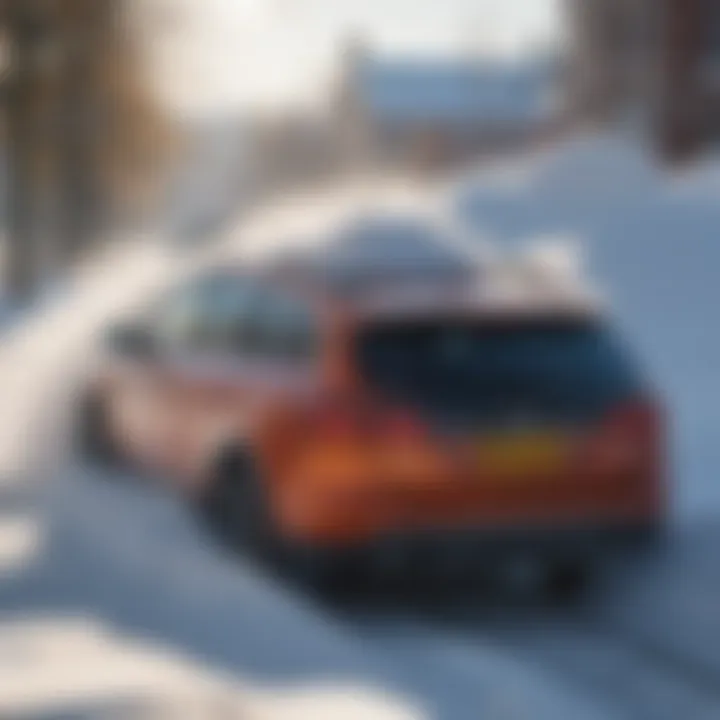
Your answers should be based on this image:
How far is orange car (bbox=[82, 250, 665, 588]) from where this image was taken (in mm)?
8023

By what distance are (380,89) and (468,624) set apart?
3974cm

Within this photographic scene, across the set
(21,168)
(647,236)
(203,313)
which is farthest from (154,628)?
(21,168)

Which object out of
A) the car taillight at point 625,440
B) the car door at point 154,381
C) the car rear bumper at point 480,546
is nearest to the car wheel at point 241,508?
the car rear bumper at point 480,546

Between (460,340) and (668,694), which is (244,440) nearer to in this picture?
(460,340)

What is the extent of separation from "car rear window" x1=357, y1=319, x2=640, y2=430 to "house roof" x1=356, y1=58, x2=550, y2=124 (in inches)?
1084

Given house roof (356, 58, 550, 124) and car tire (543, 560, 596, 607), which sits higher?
house roof (356, 58, 550, 124)

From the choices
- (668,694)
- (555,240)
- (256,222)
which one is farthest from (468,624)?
(555,240)

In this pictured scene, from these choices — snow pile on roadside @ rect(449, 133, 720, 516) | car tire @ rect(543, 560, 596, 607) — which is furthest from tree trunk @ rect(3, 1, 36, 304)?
car tire @ rect(543, 560, 596, 607)

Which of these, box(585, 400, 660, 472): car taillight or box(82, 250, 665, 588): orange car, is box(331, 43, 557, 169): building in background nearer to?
box(82, 250, 665, 588): orange car

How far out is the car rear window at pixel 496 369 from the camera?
8.06m

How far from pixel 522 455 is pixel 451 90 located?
135 ft

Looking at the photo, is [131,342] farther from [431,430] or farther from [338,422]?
[431,430]

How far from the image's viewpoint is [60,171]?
23.9 metres

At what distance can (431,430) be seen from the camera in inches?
314
